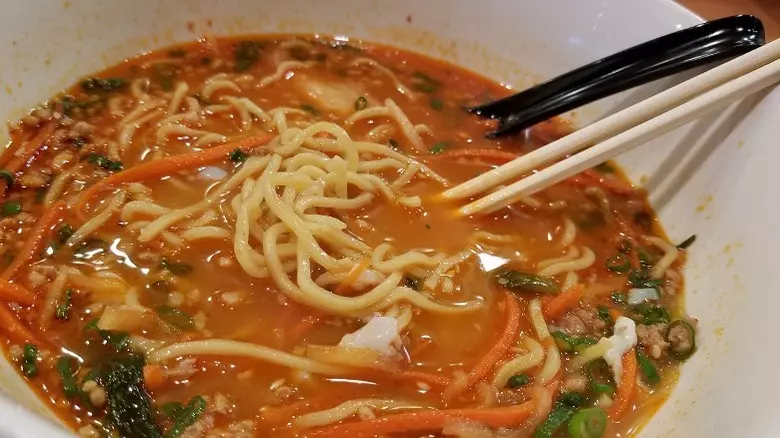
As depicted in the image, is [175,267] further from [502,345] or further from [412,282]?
[502,345]

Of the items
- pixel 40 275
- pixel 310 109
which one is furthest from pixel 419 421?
pixel 310 109

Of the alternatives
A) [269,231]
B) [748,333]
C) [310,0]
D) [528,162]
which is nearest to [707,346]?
[748,333]

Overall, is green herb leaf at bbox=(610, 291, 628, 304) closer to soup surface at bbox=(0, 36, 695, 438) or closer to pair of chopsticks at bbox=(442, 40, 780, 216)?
soup surface at bbox=(0, 36, 695, 438)

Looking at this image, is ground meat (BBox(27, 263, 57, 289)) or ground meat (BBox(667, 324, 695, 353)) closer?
ground meat (BBox(27, 263, 57, 289))

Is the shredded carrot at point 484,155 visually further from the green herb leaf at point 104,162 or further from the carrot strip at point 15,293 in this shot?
the carrot strip at point 15,293

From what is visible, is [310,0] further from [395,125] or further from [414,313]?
[414,313]

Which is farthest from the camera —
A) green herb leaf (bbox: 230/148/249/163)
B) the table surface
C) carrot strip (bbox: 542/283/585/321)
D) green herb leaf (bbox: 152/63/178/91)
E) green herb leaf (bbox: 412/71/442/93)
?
the table surface

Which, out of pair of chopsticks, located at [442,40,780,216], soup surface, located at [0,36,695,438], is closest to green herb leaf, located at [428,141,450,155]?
soup surface, located at [0,36,695,438]
